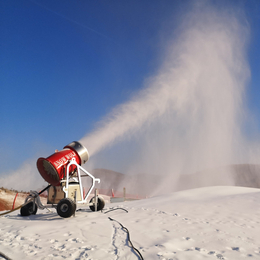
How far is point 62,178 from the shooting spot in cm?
1035

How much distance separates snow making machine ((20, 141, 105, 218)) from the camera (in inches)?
396

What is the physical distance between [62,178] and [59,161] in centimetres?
83

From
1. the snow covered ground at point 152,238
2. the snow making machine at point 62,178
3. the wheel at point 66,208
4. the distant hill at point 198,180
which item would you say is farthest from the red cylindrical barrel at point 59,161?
the distant hill at point 198,180

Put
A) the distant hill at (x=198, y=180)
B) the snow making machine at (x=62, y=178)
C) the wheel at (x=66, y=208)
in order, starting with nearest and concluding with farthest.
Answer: the wheel at (x=66, y=208)
the snow making machine at (x=62, y=178)
the distant hill at (x=198, y=180)

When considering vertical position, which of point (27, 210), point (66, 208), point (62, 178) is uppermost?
point (62, 178)

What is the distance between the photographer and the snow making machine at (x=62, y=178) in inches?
396

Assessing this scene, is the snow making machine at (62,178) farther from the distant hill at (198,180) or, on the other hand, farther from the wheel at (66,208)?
the distant hill at (198,180)

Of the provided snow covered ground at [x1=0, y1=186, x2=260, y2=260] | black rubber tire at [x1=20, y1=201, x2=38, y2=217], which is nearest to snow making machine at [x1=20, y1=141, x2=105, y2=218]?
black rubber tire at [x1=20, y1=201, x2=38, y2=217]

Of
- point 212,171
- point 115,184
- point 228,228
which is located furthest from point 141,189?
point 228,228

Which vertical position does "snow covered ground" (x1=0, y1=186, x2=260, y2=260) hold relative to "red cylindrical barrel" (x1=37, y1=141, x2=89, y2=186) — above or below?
below

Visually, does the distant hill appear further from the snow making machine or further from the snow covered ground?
the snow covered ground

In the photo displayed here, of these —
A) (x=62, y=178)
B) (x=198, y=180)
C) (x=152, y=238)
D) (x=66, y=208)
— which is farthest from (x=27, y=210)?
(x=198, y=180)

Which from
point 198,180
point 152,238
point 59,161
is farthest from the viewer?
point 198,180

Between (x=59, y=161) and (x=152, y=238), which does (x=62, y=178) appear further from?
(x=152, y=238)
